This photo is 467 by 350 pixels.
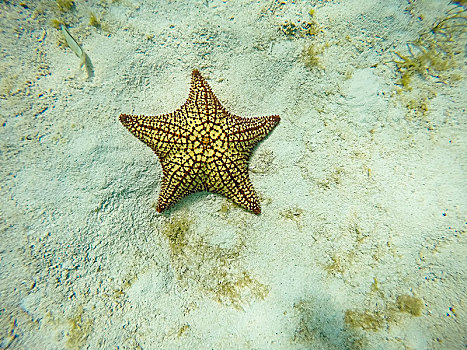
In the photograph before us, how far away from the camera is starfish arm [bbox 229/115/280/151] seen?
11.1 feet

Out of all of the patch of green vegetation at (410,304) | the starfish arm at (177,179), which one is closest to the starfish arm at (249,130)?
the starfish arm at (177,179)

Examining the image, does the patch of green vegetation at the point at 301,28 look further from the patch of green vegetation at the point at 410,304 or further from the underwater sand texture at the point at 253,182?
the patch of green vegetation at the point at 410,304

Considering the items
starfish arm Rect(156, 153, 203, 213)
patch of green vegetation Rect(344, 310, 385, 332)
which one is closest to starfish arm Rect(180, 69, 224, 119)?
starfish arm Rect(156, 153, 203, 213)

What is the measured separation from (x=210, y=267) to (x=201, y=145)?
6.25 feet

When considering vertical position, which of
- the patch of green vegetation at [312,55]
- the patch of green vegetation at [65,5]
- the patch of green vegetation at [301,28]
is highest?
the patch of green vegetation at [65,5]

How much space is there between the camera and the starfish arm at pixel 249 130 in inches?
133

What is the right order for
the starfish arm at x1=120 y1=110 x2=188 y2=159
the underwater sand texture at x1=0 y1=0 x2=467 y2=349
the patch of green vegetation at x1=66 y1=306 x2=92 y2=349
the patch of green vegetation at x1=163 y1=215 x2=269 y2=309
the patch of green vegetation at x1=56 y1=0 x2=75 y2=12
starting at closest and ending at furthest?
the patch of green vegetation at x1=66 y1=306 x2=92 y2=349 → the underwater sand texture at x1=0 y1=0 x2=467 y2=349 → the starfish arm at x1=120 y1=110 x2=188 y2=159 → the patch of green vegetation at x1=163 y1=215 x2=269 y2=309 → the patch of green vegetation at x1=56 y1=0 x2=75 y2=12

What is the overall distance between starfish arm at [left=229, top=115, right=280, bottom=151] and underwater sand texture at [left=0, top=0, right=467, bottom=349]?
0.72ft

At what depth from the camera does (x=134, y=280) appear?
339 cm

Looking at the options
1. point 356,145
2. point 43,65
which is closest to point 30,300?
point 43,65

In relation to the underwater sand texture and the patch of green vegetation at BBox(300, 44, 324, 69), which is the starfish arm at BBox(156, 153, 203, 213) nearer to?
the underwater sand texture

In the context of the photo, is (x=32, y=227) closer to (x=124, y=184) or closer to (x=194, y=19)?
(x=124, y=184)

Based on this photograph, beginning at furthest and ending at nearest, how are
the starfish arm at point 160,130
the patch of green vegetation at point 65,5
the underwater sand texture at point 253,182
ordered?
A: the patch of green vegetation at point 65,5 < the starfish arm at point 160,130 < the underwater sand texture at point 253,182

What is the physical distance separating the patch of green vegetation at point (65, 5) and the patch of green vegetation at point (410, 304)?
6.67 meters
